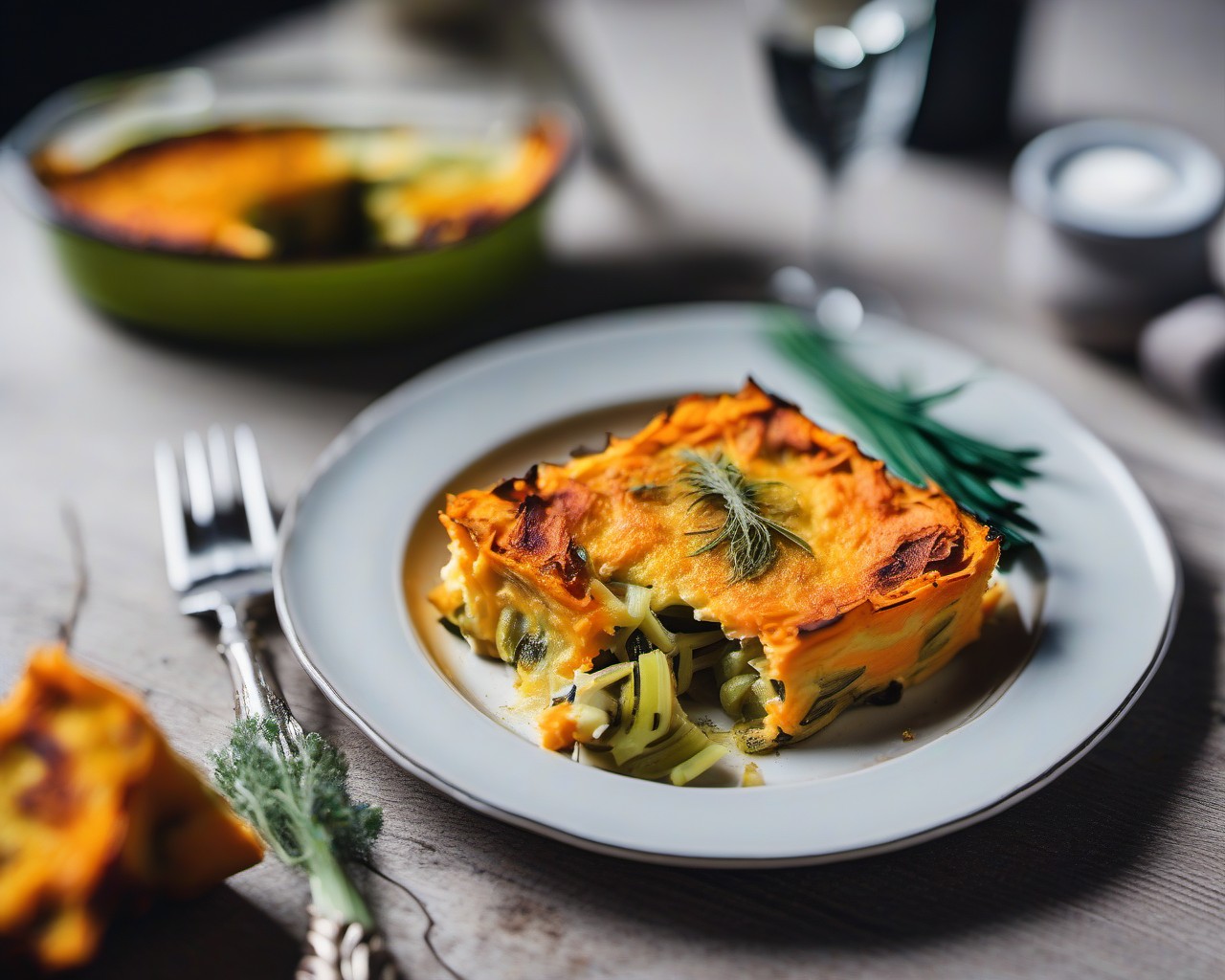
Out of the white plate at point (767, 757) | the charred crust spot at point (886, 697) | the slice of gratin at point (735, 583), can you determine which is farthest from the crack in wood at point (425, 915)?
the charred crust spot at point (886, 697)

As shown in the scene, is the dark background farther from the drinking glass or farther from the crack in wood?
the crack in wood

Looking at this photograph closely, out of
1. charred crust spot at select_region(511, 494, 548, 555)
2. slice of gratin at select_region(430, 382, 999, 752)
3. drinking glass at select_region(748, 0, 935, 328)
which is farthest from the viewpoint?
drinking glass at select_region(748, 0, 935, 328)

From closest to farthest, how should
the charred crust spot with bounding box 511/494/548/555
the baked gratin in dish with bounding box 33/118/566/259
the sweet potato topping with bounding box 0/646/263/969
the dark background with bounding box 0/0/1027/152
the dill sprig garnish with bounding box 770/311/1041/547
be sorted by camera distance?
the sweet potato topping with bounding box 0/646/263/969 → the charred crust spot with bounding box 511/494/548/555 → the dill sprig garnish with bounding box 770/311/1041/547 → the baked gratin in dish with bounding box 33/118/566/259 → the dark background with bounding box 0/0/1027/152

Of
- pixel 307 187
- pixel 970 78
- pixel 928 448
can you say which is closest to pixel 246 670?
pixel 928 448

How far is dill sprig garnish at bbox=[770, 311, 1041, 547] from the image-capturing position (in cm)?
208

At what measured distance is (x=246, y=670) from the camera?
1.86 m

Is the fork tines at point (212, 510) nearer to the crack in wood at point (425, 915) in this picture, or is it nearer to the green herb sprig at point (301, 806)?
the green herb sprig at point (301, 806)

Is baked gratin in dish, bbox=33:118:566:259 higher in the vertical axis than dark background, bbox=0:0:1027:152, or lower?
higher

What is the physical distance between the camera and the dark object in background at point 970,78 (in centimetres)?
316

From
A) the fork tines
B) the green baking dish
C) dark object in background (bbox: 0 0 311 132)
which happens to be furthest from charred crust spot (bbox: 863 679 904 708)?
dark object in background (bbox: 0 0 311 132)

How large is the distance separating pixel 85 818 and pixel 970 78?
3023mm

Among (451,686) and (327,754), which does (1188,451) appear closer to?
(451,686)

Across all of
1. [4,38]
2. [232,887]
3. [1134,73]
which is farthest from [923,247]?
[4,38]

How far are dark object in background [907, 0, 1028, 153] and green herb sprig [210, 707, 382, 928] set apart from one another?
2.52 m
